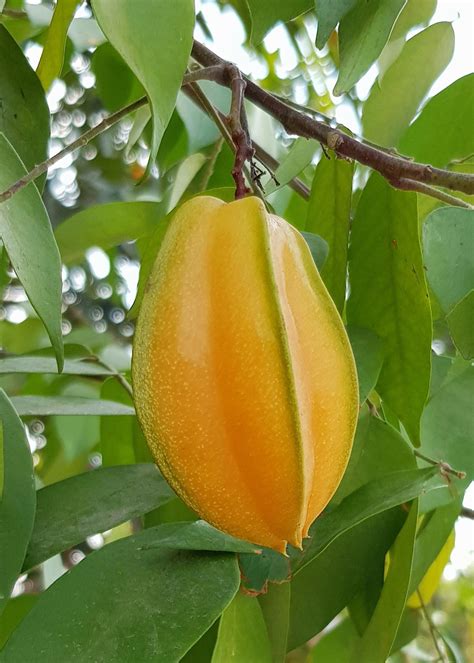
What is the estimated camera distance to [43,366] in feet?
2.75

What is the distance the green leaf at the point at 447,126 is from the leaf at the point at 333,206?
5.6 inches

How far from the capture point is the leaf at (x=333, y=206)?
2.43 ft

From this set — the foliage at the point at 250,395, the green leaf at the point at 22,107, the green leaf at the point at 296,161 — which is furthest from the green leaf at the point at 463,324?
the green leaf at the point at 22,107

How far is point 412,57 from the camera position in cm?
88

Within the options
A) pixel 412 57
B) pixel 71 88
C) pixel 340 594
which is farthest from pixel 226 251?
pixel 71 88

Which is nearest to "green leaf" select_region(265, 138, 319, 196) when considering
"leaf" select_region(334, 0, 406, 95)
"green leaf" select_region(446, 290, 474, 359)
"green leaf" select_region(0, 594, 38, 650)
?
"leaf" select_region(334, 0, 406, 95)

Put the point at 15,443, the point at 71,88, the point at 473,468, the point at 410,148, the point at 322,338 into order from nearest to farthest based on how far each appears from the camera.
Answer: the point at 322,338 → the point at 15,443 → the point at 473,468 → the point at 410,148 → the point at 71,88

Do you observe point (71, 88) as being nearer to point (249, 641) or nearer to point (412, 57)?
point (412, 57)

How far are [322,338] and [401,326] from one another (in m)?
0.20

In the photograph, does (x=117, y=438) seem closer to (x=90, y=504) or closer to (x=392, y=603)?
(x=90, y=504)

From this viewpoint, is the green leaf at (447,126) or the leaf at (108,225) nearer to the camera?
the green leaf at (447,126)

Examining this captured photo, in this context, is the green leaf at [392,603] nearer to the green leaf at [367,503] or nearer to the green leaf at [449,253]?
the green leaf at [367,503]

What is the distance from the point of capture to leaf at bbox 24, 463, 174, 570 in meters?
0.63

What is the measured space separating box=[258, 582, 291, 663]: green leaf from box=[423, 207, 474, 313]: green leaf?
0.24m
